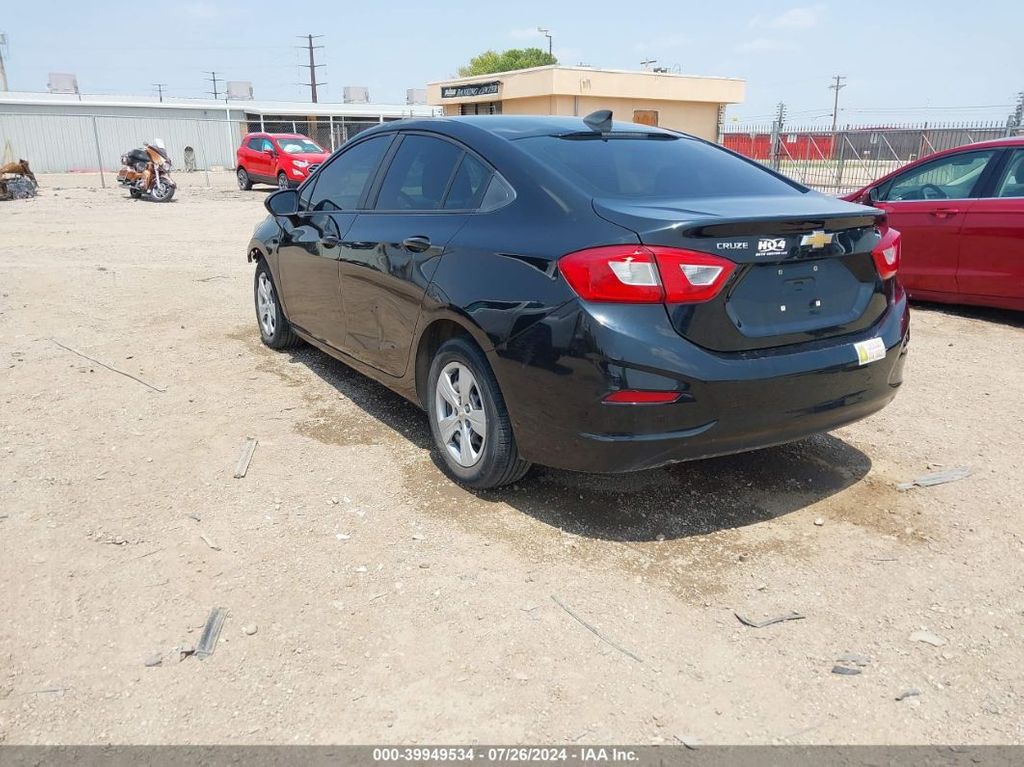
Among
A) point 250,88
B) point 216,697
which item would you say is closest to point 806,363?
point 216,697

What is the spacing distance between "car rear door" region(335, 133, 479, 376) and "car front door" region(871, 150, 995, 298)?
202 inches

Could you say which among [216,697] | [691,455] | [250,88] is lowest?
[216,697]

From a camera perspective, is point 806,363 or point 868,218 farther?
point 868,218

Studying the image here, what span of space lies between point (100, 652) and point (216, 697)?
1.68 feet

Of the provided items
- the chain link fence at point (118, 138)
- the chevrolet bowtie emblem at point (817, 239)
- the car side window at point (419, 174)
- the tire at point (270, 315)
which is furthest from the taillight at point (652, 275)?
the chain link fence at point (118, 138)

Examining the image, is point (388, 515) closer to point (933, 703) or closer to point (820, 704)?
point (820, 704)

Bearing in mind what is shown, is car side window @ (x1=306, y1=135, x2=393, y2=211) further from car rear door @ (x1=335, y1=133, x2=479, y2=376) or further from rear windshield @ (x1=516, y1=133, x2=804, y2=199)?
rear windshield @ (x1=516, y1=133, x2=804, y2=199)

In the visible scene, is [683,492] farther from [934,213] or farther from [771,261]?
[934,213]

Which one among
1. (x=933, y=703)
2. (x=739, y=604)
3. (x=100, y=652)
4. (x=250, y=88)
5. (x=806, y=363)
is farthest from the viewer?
(x=250, y=88)

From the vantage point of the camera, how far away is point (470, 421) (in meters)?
3.75

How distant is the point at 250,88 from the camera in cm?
5619

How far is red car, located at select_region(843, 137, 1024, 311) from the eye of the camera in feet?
22.3

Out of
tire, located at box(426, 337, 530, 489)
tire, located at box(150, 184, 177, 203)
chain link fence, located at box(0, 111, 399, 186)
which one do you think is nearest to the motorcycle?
tire, located at box(150, 184, 177, 203)

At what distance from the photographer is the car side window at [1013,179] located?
6.78 m
